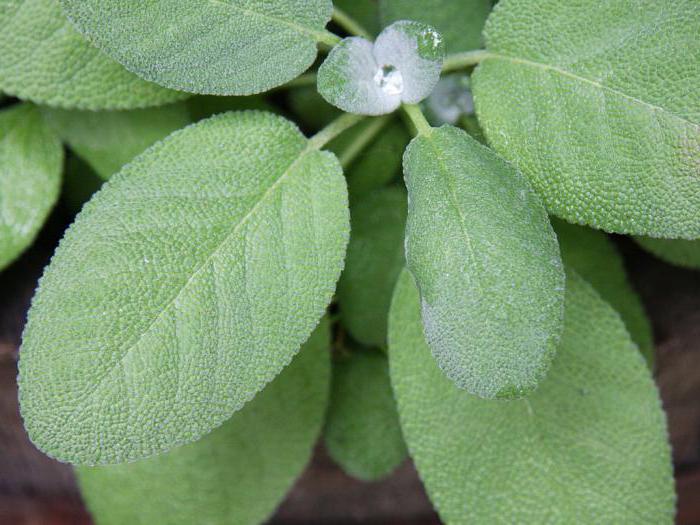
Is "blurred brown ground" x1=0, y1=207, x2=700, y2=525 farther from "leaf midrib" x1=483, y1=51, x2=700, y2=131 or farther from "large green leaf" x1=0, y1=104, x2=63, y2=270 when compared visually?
"leaf midrib" x1=483, y1=51, x2=700, y2=131

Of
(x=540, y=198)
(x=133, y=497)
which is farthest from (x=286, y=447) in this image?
(x=540, y=198)

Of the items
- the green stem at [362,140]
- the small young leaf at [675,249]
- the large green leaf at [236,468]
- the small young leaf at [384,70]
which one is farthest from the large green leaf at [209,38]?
the small young leaf at [675,249]

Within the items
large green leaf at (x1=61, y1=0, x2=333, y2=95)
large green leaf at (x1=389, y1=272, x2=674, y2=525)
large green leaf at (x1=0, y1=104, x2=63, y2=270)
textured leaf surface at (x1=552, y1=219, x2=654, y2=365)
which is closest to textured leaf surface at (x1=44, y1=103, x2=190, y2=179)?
large green leaf at (x1=0, y1=104, x2=63, y2=270)

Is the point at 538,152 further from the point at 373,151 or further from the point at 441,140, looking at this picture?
the point at 373,151

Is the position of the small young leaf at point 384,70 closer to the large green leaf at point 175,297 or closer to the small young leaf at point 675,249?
the large green leaf at point 175,297

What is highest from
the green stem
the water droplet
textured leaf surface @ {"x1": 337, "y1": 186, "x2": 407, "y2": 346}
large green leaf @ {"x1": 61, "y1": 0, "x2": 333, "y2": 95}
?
large green leaf @ {"x1": 61, "y1": 0, "x2": 333, "y2": 95}

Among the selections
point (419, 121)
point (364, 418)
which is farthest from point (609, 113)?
point (364, 418)
